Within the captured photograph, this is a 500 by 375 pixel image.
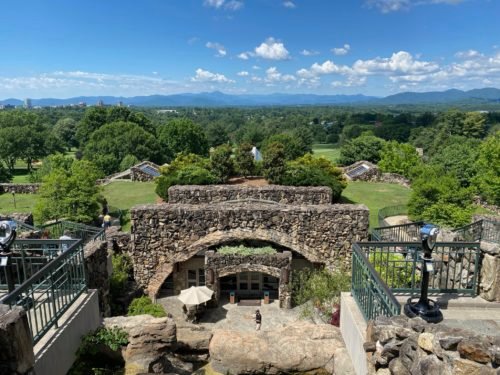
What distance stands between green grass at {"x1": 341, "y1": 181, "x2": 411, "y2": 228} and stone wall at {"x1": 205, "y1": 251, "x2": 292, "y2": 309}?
1214 centimetres

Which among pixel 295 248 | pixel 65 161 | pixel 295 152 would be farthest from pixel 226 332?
pixel 295 152

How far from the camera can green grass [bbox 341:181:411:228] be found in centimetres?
3102

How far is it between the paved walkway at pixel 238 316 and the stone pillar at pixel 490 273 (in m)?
9.26

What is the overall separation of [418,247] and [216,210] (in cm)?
1093

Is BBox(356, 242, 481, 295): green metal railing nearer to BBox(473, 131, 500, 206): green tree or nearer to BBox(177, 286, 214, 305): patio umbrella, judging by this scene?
BBox(177, 286, 214, 305): patio umbrella

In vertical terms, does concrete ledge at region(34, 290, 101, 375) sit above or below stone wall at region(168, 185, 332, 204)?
above

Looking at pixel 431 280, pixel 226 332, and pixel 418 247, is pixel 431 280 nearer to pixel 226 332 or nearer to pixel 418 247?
pixel 418 247

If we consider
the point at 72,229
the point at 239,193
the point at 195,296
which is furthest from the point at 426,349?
the point at 239,193

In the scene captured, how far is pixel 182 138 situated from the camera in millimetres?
63188

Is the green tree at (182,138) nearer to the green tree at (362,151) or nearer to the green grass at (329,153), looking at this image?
the green tree at (362,151)

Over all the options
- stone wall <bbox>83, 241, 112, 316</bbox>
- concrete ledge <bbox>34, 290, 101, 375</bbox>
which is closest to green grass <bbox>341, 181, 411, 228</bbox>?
stone wall <bbox>83, 241, 112, 316</bbox>

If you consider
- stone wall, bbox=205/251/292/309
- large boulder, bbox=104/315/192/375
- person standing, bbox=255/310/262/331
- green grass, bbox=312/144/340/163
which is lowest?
green grass, bbox=312/144/340/163

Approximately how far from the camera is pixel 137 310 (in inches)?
571

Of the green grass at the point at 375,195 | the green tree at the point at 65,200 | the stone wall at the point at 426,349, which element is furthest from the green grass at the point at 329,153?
the stone wall at the point at 426,349
